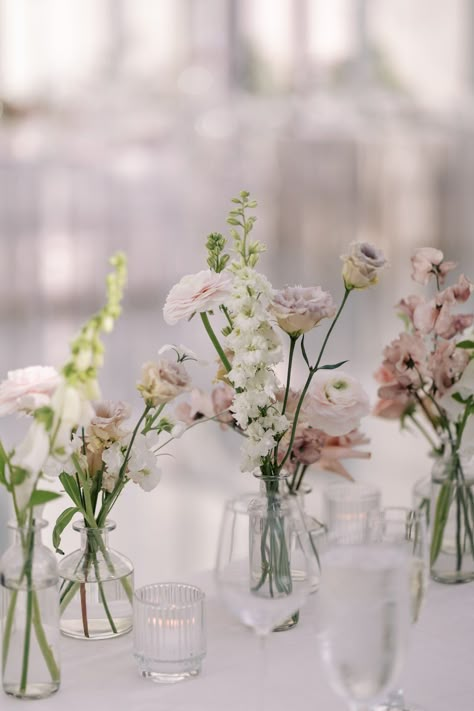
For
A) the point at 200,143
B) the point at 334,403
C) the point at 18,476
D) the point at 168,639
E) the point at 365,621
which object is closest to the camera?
the point at 365,621

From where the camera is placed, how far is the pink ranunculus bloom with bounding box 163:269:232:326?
100cm

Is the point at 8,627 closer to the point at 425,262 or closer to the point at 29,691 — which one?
the point at 29,691

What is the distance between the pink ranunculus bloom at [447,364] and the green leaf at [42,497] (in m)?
0.51

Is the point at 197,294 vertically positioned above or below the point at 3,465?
above

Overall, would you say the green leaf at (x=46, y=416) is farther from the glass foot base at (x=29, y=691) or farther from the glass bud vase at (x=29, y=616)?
the glass foot base at (x=29, y=691)

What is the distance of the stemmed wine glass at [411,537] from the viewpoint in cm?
76

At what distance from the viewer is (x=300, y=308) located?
1.01 meters

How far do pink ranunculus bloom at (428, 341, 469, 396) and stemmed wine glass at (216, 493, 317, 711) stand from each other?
398mm

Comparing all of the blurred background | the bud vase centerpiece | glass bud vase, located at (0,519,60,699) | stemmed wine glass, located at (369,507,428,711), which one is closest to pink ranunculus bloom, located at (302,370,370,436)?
the bud vase centerpiece

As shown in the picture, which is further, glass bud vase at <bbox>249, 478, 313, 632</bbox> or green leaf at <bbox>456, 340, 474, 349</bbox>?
green leaf at <bbox>456, 340, 474, 349</bbox>

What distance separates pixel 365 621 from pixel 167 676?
298 millimetres

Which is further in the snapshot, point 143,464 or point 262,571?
point 143,464

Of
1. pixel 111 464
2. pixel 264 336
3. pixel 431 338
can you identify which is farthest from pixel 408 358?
pixel 111 464

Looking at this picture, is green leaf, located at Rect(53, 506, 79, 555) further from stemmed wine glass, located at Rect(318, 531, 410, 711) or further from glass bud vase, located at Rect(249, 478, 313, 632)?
stemmed wine glass, located at Rect(318, 531, 410, 711)
